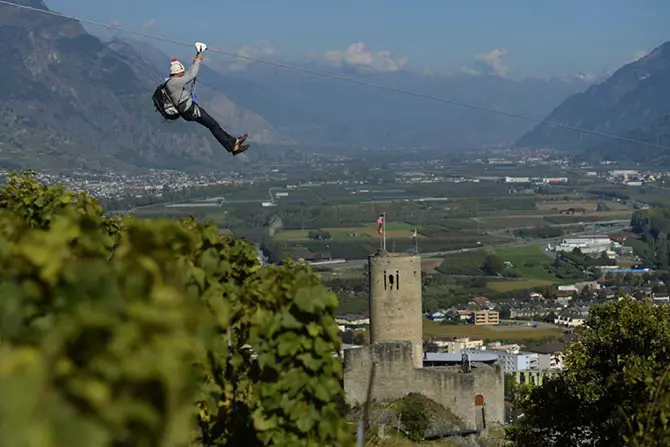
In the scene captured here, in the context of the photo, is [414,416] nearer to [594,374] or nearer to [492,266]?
[594,374]

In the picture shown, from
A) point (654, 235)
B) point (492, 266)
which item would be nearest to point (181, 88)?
point (492, 266)

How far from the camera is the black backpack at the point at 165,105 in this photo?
11453 millimetres

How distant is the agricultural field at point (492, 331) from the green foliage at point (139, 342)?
58.6 metres

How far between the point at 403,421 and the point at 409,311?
4.77 meters

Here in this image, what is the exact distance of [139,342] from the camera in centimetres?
374

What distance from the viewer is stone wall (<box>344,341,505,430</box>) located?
26516 millimetres

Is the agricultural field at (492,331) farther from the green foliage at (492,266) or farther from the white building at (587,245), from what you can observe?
the white building at (587,245)

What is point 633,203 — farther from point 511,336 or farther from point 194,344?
point 194,344

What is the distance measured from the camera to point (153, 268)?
425cm

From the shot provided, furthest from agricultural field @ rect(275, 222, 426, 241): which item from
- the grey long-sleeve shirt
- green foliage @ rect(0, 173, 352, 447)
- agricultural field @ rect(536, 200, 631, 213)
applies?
green foliage @ rect(0, 173, 352, 447)

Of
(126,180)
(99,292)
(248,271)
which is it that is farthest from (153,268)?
(126,180)

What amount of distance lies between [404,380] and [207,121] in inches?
608

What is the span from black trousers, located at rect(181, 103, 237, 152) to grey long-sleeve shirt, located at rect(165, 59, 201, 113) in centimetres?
7

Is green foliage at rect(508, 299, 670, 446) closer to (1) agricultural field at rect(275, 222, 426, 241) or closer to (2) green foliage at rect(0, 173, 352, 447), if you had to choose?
(2) green foliage at rect(0, 173, 352, 447)
